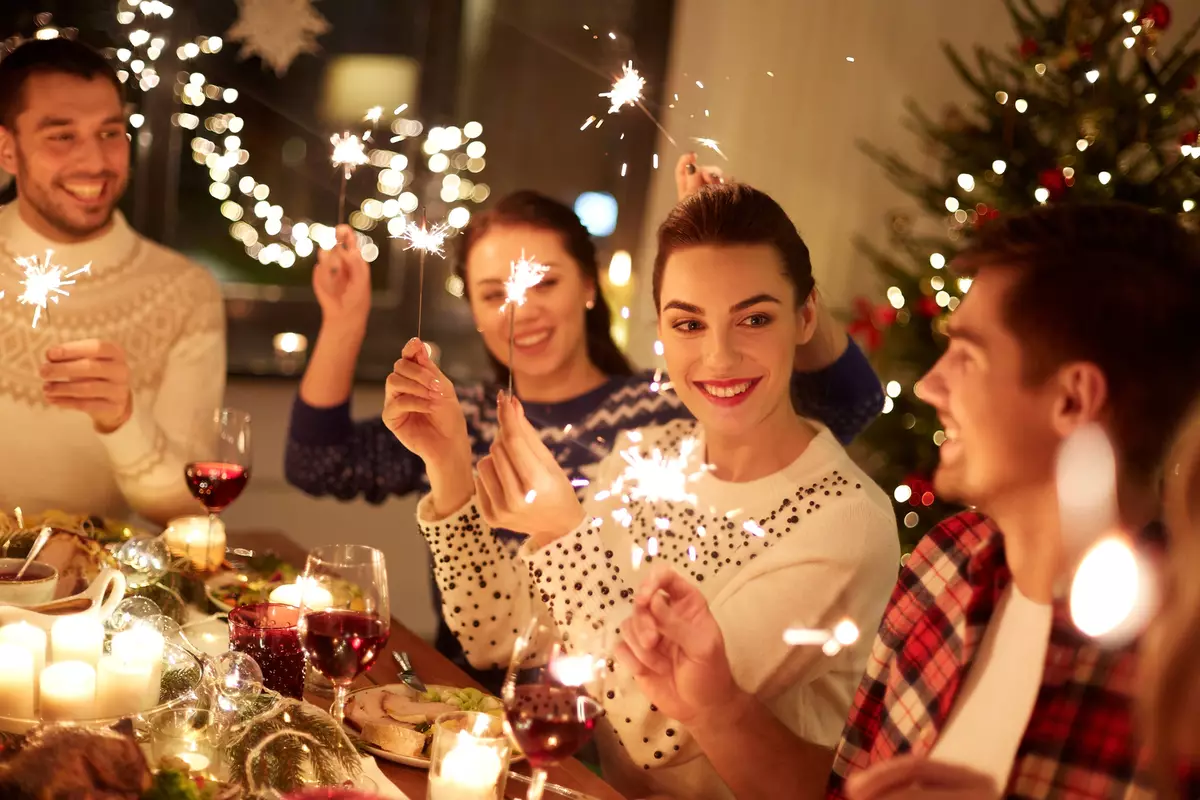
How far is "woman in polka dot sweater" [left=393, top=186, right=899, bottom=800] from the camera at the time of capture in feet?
5.10

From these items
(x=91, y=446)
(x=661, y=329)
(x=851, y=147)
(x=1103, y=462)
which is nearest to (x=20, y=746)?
(x=661, y=329)

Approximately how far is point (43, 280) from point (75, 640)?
Result: 1.10 metres

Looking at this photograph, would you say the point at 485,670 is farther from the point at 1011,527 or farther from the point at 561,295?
the point at 1011,527

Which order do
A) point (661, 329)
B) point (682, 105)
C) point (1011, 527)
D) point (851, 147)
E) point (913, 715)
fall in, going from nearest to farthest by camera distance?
1. point (1011, 527)
2. point (913, 715)
3. point (661, 329)
4. point (682, 105)
5. point (851, 147)

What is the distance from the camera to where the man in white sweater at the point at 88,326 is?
7.06ft

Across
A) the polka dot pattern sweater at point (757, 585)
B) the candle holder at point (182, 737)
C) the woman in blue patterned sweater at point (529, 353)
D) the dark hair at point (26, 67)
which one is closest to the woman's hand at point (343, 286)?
the woman in blue patterned sweater at point (529, 353)

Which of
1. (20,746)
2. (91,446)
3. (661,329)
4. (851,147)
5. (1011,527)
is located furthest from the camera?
(851,147)

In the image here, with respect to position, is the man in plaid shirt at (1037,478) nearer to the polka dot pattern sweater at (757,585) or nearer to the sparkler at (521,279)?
the polka dot pattern sweater at (757,585)

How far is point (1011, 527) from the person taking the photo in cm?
125

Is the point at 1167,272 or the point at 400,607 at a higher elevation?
the point at 1167,272

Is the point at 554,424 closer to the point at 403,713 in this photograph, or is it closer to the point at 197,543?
the point at 197,543

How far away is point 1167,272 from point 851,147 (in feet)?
6.95

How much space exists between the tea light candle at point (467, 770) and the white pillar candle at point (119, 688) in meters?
0.38

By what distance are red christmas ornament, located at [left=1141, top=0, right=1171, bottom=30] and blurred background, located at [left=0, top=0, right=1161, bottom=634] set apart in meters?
0.67
